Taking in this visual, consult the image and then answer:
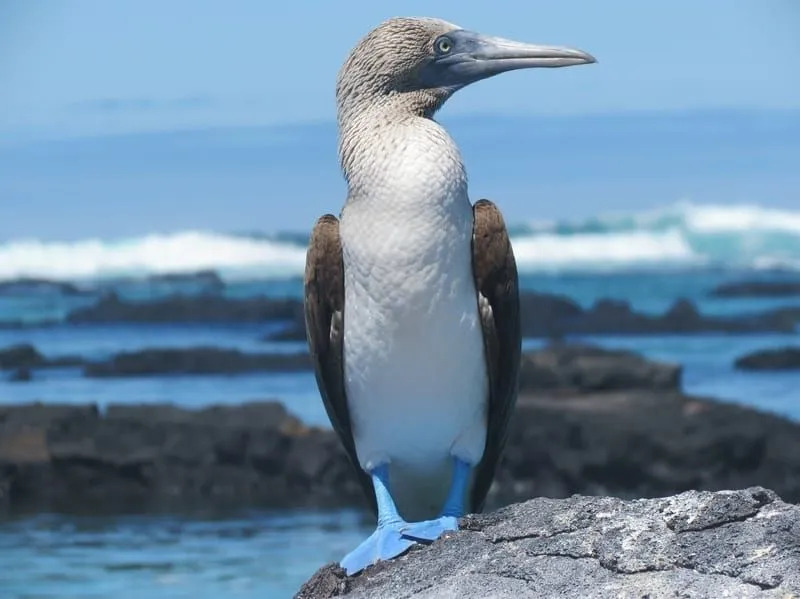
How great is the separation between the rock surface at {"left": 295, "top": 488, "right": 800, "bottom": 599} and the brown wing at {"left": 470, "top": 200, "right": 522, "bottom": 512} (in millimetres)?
836

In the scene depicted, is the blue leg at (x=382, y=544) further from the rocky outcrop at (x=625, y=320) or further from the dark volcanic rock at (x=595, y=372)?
the rocky outcrop at (x=625, y=320)

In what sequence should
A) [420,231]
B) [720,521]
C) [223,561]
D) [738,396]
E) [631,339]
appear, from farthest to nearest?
[631,339]
[738,396]
[223,561]
[420,231]
[720,521]

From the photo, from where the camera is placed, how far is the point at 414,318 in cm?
537

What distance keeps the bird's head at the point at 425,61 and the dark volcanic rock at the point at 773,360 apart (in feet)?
57.1

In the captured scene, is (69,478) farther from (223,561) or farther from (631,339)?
(631,339)

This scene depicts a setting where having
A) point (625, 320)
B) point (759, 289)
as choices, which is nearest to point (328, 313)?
point (625, 320)

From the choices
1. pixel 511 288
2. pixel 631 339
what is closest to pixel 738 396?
pixel 631 339

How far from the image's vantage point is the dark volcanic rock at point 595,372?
59.0 feet

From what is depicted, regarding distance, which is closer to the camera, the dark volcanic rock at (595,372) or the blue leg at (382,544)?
the blue leg at (382,544)

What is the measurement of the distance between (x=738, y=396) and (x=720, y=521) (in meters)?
16.5

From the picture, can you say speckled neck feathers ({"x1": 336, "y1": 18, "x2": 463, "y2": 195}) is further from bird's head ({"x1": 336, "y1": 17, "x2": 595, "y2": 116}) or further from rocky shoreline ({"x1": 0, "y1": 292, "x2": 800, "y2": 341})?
rocky shoreline ({"x1": 0, "y1": 292, "x2": 800, "y2": 341})

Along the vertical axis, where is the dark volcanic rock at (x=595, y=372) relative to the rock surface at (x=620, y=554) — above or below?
below

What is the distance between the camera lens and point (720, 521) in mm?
4527

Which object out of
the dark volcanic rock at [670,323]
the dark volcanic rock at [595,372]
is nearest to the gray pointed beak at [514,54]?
the dark volcanic rock at [595,372]
